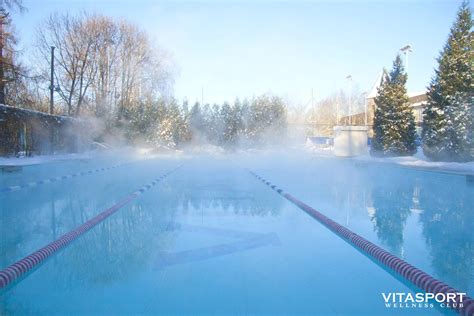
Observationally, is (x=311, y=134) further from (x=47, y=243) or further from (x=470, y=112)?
(x=47, y=243)

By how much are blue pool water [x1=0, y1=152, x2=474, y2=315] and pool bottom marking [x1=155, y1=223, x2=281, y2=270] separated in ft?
0.04

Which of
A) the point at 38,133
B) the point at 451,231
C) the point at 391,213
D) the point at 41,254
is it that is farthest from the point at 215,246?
the point at 38,133

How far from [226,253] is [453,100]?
1473 centimetres

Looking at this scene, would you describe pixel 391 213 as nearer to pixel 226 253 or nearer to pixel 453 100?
pixel 226 253

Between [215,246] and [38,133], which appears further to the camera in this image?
[38,133]

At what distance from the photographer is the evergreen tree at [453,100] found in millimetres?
15188

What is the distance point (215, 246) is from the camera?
4.47 m

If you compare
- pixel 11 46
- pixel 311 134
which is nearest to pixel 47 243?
pixel 11 46

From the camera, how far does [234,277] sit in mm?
3490

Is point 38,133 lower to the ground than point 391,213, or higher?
higher

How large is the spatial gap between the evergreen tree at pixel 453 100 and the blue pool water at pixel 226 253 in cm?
786

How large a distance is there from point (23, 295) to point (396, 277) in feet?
10.6

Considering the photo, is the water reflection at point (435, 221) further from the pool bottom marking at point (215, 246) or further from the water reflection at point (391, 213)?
the pool bottom marking at point (215, 246)

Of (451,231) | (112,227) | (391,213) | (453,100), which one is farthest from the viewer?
(453,100)
